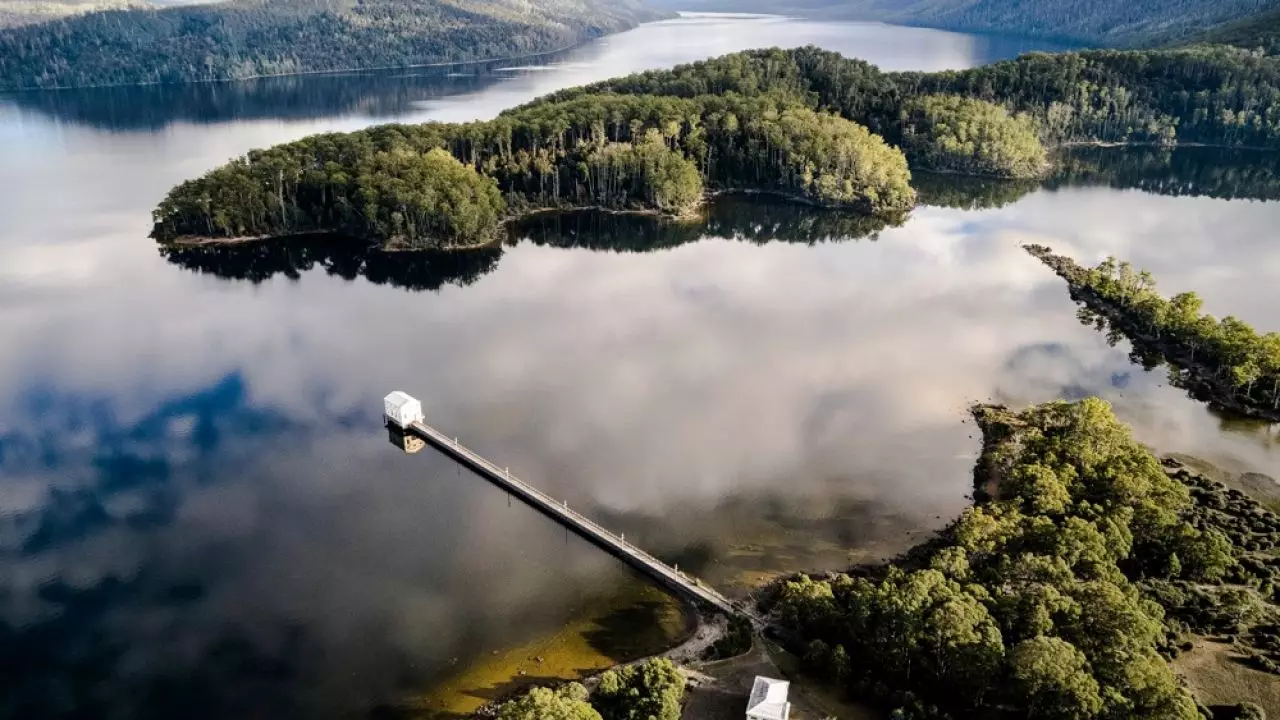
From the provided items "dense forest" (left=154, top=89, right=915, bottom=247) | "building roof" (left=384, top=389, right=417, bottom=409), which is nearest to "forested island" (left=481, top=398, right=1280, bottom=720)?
"building roof" (left=384, top=389, right=417, bottom=409)

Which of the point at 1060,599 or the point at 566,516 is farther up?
the point at 1060,599

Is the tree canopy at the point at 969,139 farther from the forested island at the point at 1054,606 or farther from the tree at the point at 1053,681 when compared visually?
the tree at the point at 1053,681

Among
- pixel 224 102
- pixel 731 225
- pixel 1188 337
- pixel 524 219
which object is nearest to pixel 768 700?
pixel 1188 337

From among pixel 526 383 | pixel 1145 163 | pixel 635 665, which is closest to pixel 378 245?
pixel 526 383

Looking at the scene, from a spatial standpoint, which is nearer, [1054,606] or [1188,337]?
[1054,606]

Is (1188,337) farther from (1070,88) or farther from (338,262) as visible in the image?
(1070,88)

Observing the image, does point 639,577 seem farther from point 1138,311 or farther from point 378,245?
point 378,245
